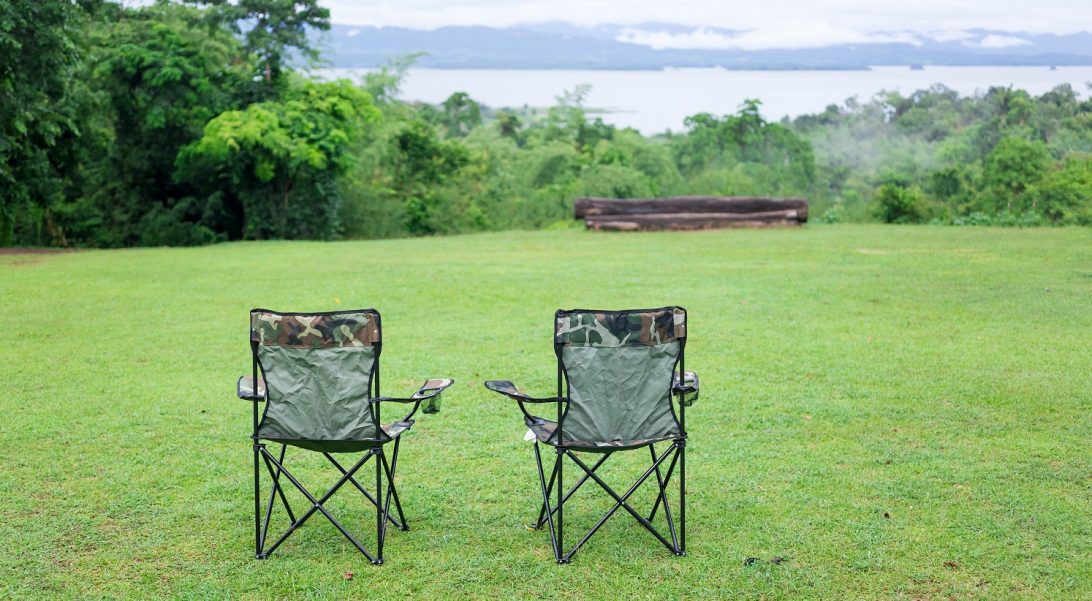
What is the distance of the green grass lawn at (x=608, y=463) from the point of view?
14.0 feet

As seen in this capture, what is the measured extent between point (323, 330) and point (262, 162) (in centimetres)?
1683

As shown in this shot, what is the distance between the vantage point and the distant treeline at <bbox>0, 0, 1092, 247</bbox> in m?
17.8

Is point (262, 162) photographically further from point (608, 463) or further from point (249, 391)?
point (249, 391)

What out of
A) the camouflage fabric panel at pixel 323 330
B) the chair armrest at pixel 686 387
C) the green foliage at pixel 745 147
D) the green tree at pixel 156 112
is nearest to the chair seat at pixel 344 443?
the camouflage fabric panel at pixel 323 330

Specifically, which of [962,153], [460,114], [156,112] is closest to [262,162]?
[156,112]

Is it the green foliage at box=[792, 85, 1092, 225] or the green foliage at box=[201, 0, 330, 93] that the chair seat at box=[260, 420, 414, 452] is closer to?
the green foliage at box=[792, 85, 1092, 225]

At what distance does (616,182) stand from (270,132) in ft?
26.1

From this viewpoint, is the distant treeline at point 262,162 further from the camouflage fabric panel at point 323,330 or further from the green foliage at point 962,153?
the camouflage fabric panel at point 323,330

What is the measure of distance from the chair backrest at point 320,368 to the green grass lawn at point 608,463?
571 millimetres

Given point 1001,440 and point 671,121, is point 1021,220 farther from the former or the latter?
point 671,121

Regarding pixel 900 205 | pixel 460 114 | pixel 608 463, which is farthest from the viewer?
pixel 460 114

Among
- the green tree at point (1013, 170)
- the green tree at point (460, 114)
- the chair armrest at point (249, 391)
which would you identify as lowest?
the chair armrest at point (249, 391)

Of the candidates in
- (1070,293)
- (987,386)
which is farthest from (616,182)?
(987,386)

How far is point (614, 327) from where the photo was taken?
428cm
